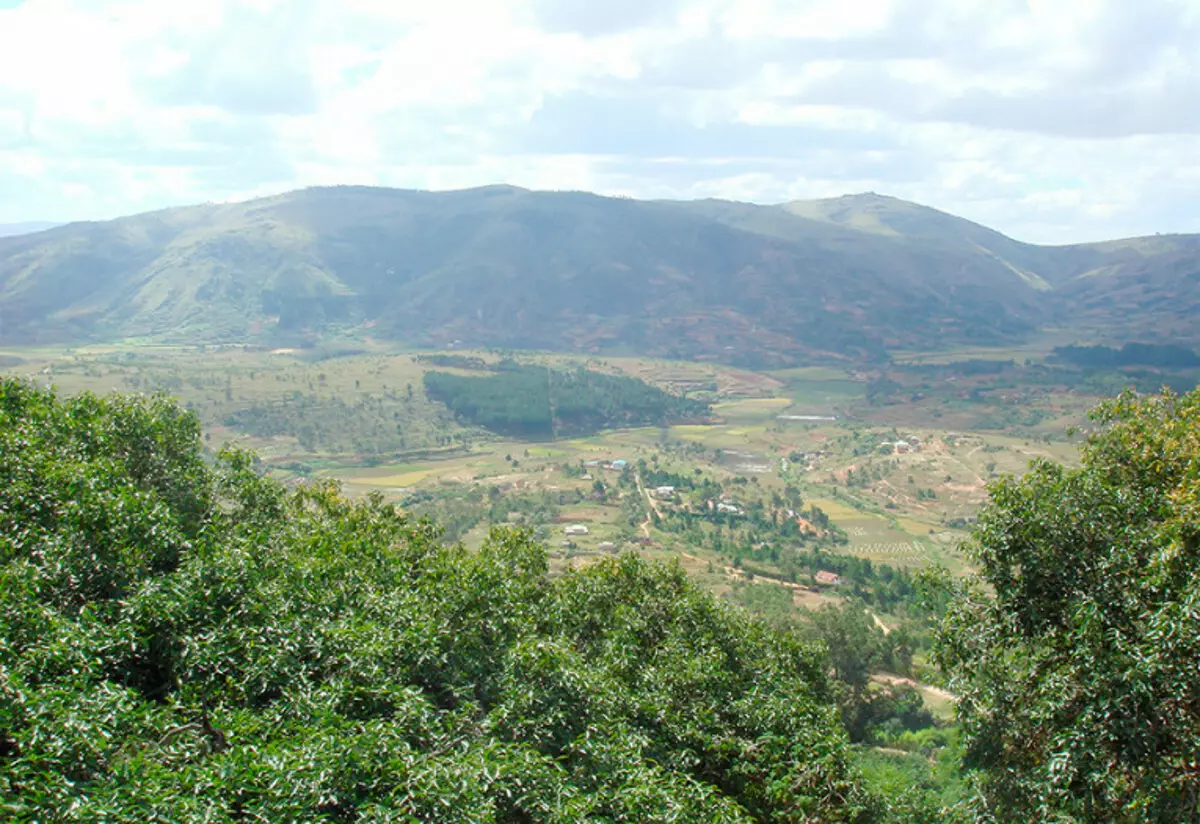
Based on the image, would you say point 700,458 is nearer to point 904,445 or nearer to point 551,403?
point 904,445

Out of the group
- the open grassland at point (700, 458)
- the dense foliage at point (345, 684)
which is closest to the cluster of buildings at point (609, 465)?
the open grassland at point (700, 458)

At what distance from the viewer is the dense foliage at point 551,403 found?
155 metres

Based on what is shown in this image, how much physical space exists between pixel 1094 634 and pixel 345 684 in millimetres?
11825

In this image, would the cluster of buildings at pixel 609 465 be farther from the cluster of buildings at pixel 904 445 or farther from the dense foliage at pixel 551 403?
the cluster of buildings at pixel 904 445

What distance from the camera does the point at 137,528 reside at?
15984 mm

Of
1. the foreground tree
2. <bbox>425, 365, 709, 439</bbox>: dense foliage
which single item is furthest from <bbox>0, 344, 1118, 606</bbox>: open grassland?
the foreground tree

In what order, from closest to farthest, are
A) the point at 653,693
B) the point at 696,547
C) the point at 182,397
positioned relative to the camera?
1. the point at 653,693
2. the point at 696,547
3. the point at 182,397

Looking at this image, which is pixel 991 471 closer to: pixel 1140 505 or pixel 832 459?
pixel 832 459

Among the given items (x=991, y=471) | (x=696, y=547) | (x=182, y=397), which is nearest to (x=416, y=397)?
(x=182, y=397)

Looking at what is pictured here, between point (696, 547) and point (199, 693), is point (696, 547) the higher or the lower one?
the lower one

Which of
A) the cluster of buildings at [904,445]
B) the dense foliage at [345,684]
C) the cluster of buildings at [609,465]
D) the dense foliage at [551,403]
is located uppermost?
the dense foliage at [345,684]

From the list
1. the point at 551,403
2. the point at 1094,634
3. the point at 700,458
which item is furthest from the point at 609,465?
the point at 1094,634

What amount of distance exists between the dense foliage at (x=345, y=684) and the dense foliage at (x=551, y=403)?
431 ft

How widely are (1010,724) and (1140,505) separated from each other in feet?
15.1
